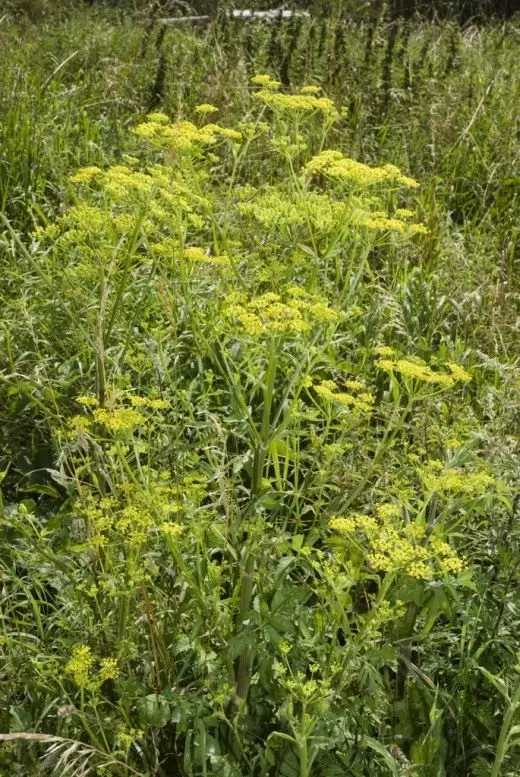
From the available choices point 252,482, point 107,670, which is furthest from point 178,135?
point 107,670

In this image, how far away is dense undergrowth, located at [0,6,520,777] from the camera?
197 centimetres

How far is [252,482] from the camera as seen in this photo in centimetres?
238

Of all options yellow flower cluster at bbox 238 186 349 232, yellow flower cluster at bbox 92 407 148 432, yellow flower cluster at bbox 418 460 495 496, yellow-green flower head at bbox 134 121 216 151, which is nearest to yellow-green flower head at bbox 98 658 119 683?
yellow flower cluster at bbox 92 407 148 432

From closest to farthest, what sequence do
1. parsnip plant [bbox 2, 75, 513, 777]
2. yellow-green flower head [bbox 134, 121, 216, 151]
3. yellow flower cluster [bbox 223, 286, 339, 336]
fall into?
parsnip plant [bbox 2, 75, 513, 777]
yellow flower cluster [bbox 223, 286, 339, 336]
yellow-green flower head [bbox 134, 121, 216, 151]

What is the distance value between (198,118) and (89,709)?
3520 millimetres

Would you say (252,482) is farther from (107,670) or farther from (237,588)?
(107,670)

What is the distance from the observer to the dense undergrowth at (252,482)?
1.97 meters

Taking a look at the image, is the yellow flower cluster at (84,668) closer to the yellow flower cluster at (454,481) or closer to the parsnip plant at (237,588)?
the parsnip plant at (237,588)

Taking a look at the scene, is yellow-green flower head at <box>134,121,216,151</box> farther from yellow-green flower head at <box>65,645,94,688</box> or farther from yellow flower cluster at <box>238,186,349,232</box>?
yellow-green flower head at <box>65,645,94,688</box>

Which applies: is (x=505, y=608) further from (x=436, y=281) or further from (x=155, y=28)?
(x=155, y=28)

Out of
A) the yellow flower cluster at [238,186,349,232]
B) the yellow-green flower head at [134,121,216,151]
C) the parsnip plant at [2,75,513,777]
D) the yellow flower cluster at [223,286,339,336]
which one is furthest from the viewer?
the yellow-green flower head at [134,121,216,151]

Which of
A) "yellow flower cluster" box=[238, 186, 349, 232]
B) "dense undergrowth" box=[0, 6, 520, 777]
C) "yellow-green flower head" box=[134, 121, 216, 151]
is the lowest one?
"dense undergrowth" box=[0, 6, 520, 777]

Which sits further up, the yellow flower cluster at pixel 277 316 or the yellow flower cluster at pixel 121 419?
the yellow flower cluster at pixel 277 316

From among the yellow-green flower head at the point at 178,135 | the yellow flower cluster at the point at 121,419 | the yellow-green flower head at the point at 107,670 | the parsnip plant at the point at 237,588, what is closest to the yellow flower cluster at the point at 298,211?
the parsnip plant at the point at 237,588
